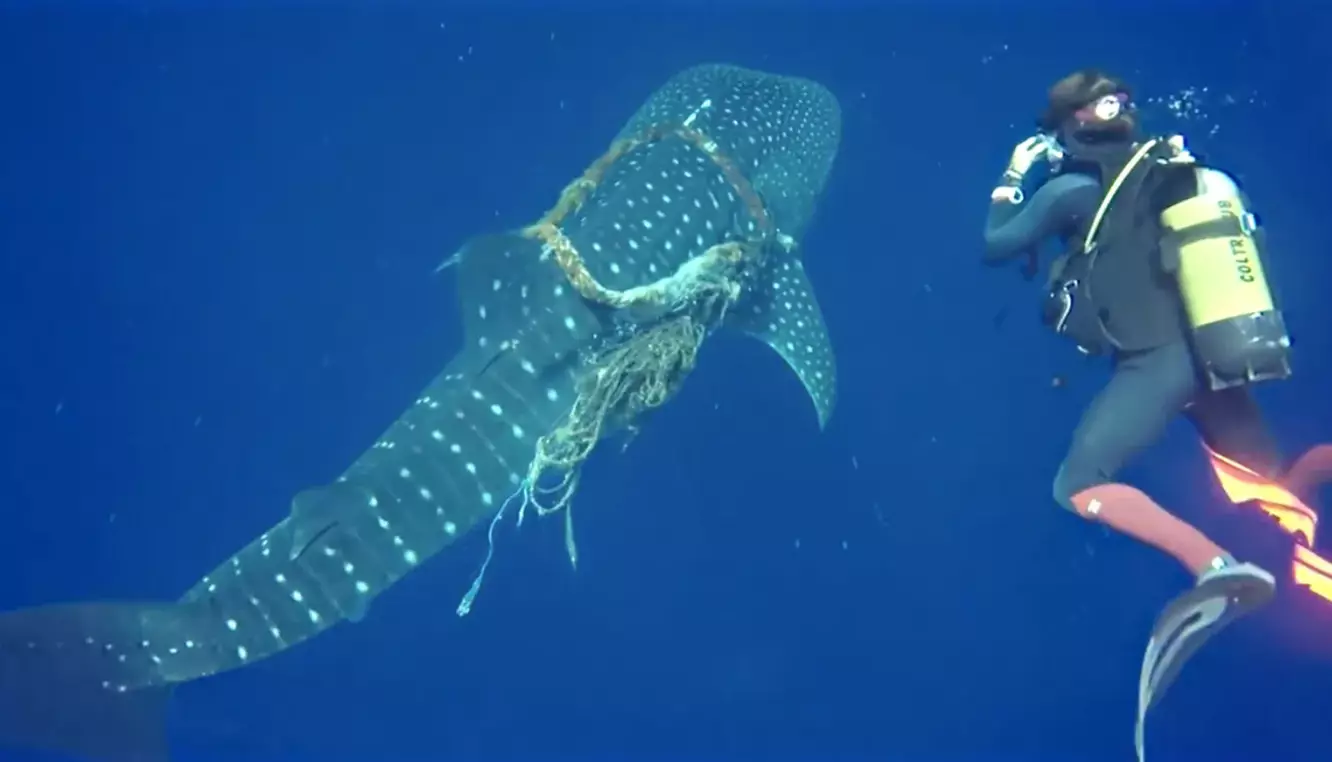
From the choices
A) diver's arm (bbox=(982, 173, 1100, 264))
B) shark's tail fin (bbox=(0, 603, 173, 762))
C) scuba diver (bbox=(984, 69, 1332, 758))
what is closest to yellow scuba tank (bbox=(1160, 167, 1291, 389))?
scuba diver (bbox=(984, 69, 1332, 758))

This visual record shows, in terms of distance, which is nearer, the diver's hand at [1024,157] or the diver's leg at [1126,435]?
the diver's leg at [1126,435]

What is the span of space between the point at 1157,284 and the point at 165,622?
15.8 feet

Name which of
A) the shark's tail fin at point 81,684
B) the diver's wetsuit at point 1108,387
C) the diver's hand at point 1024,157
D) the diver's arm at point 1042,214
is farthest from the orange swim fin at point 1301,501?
the shark's tail fin at point 81,684

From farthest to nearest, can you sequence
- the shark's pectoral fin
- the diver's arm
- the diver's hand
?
the shark's pectoral fin → the diver's hand → the diver's arm

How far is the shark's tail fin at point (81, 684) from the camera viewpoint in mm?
4871

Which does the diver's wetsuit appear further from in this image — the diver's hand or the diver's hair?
the diver's hair

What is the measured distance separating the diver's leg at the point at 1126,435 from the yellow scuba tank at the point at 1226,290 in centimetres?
20

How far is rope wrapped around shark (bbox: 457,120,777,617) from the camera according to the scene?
5465 millimetres

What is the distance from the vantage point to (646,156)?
6.30 m

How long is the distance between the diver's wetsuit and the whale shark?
1817 millimetres

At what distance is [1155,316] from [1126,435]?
547 mm

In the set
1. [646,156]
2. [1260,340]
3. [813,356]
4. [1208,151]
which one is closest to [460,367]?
[646,156]

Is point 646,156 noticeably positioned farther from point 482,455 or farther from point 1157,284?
point 1157,284

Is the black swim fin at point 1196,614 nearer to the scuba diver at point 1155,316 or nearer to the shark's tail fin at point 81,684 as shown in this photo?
the scuba diver at point 1155,316
